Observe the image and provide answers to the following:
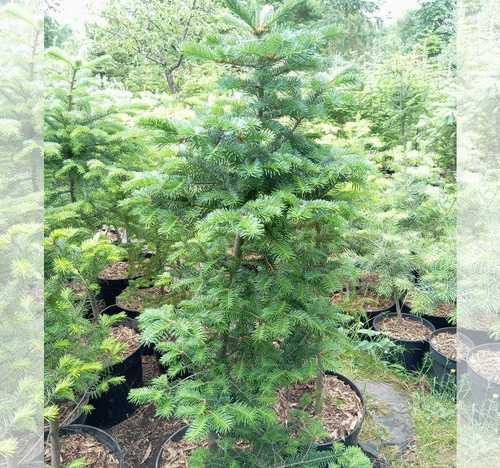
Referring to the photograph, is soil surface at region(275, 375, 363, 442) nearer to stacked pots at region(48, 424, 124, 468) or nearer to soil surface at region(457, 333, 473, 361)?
soil surface at region(457, 333, 473, 361)

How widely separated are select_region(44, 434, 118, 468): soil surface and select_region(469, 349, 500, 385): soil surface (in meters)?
→ 1.86

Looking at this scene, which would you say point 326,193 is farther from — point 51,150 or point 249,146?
point 51,150

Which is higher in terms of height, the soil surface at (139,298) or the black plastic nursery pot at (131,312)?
the soil surface at (139,298)

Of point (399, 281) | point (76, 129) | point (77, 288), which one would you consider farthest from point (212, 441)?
point (399, 281)

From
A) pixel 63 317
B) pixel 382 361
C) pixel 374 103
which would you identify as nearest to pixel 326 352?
pixel 63 317

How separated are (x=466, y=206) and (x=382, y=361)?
196 cm

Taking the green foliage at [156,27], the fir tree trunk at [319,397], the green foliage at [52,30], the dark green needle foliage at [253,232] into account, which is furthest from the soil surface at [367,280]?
the green foliage at [52,30]

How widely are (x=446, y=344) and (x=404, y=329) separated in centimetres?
44

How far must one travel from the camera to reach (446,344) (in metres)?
3.40

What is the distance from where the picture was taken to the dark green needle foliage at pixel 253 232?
1593 millimetres

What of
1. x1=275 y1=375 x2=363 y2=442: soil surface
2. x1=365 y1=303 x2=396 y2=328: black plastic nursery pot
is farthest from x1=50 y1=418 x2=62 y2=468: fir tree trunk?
x1=365 y1=303 x2=396 y2=328: black plastic nursery pot

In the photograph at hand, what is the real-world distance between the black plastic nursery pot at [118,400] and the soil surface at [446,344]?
2.11m

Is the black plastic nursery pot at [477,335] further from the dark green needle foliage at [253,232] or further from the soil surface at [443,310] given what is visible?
the soil surface at [443,310]

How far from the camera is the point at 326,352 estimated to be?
2.04m
